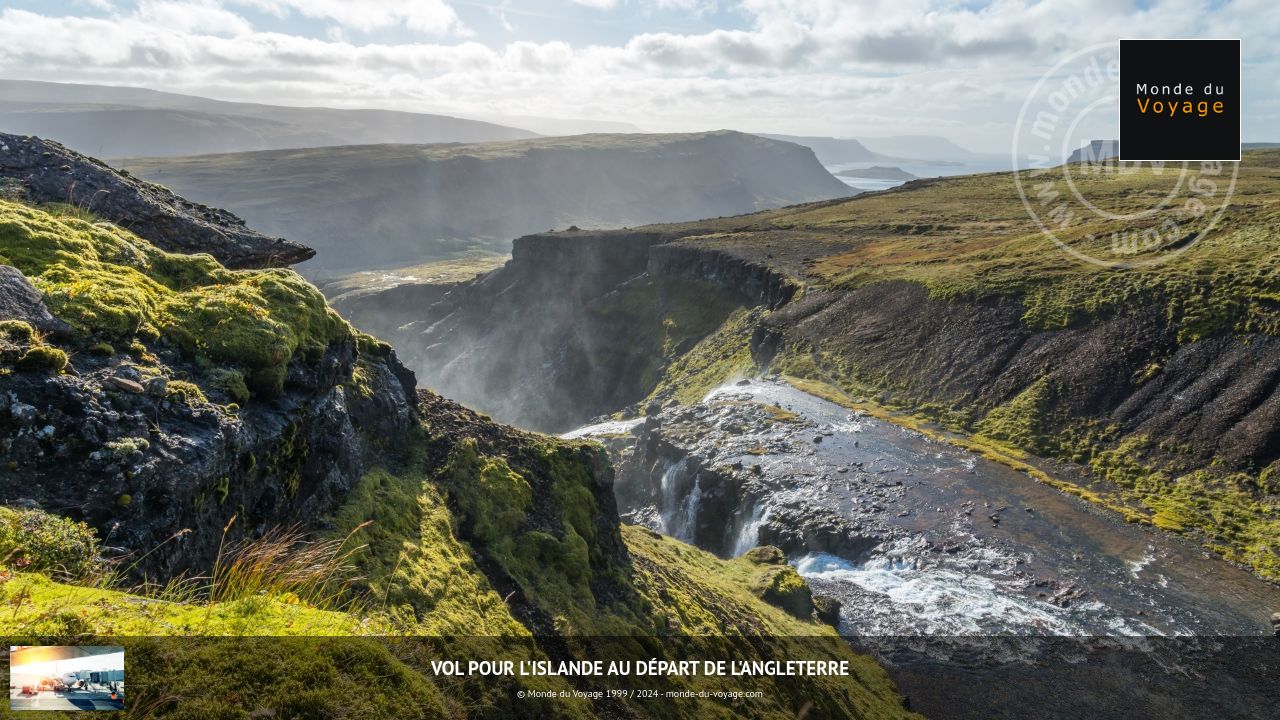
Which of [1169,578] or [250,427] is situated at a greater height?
[250,427]

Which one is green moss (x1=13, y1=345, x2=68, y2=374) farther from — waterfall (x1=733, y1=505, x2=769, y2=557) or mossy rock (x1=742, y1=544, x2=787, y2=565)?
waterfall (x1=733, y1=505, x2=769, y2=557)

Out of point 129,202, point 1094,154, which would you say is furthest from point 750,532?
point 1094,154

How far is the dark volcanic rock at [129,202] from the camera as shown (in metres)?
11.0

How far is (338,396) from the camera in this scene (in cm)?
1095

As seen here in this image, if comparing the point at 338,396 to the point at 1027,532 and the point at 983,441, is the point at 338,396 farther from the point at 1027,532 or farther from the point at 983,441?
the point at 983,441

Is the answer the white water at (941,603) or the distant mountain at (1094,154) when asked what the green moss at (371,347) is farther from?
the distant mountain at (1094,154)

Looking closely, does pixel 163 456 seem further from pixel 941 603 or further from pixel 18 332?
pixel 941 603

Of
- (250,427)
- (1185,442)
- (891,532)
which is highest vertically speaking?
(250,427)

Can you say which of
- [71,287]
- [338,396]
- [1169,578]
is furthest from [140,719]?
[1169,578]

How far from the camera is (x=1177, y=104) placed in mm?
46531

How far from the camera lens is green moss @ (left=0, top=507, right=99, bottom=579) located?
5227 mm

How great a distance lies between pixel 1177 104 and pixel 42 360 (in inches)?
2490

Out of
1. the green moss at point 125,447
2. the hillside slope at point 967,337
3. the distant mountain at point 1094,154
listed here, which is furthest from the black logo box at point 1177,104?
the distant mountain at point 1094,154

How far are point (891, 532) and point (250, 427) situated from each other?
28.4 metres
